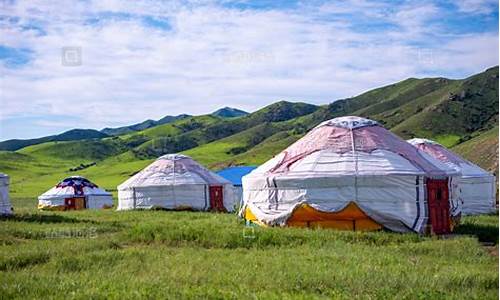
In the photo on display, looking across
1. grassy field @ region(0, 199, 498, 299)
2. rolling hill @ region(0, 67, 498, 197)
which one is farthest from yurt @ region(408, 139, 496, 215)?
rolling hill @ region(0, 67, 498, 197)

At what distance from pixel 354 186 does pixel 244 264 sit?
585cm

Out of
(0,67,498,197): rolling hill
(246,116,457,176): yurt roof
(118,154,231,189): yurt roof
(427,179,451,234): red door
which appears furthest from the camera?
(0,67,498,197): rolling hill

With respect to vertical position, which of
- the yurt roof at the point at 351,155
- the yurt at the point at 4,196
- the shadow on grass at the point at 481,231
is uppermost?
the yurt roof at the point at 351,155

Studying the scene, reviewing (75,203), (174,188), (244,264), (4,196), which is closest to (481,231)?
(244,264)

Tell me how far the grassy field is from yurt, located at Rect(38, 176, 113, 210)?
20936 mm

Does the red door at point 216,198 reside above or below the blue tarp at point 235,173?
below

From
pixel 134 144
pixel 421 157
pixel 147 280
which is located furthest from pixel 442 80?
pixel 147 280

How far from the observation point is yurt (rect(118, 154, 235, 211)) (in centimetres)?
2723

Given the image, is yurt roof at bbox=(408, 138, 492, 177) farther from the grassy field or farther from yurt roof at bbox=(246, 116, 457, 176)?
the grassy field

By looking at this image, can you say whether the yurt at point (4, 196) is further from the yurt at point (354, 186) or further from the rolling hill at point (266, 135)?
the rolling hill at point (266, 135)

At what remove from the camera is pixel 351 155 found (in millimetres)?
15594

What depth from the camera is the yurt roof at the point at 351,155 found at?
1516cm

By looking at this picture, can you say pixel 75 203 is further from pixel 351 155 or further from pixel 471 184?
pixel 351 155

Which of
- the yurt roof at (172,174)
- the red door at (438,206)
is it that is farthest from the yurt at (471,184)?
the yurt roof at (172,174)
